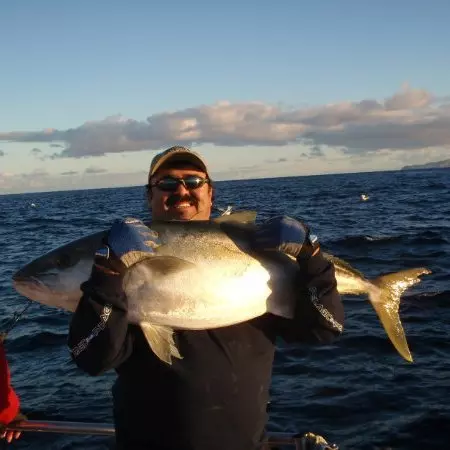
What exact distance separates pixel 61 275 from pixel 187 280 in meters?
0.88

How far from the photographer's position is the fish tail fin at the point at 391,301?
15.5ft

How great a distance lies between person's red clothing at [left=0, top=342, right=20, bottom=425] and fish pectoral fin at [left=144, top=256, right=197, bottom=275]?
1915mm

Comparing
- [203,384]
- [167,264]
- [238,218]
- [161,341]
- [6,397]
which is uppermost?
[238,218]

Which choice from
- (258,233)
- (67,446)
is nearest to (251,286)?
(258,233)

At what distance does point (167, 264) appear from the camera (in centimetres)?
369

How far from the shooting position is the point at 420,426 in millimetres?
7574

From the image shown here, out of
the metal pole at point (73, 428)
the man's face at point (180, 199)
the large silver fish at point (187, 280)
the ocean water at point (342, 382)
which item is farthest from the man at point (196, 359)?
the ocean water at point (342, 382)

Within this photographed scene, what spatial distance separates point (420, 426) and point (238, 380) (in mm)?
4917

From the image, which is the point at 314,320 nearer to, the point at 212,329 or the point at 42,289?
the point at 212,329

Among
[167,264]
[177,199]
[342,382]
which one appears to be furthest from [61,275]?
[342,382]

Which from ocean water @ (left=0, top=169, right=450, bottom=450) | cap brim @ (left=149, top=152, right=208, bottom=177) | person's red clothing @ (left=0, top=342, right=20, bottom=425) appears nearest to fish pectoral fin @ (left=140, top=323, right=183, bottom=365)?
cap brim @ (left=149, top=152, right=208, bottom=177)

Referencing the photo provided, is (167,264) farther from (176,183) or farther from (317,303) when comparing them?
(317,303)

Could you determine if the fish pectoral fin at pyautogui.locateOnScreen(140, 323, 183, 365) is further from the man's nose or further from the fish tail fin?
the fish tail fin

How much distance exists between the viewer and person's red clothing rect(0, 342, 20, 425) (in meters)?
4.68
